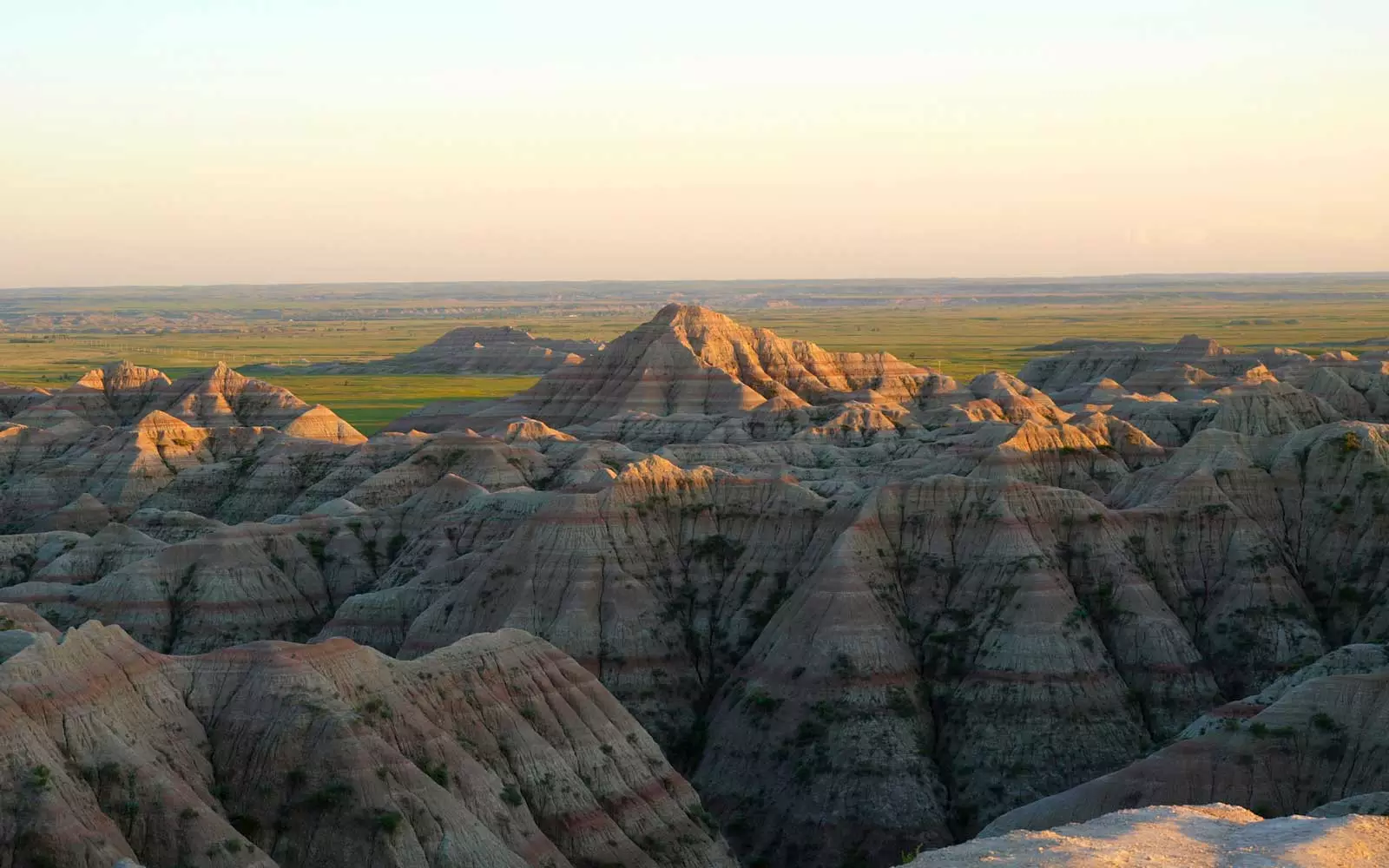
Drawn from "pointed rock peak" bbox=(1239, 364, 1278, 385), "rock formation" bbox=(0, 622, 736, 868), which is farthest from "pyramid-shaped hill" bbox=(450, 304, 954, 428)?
"rock formation" bbox=(0, 622, 736, 868)

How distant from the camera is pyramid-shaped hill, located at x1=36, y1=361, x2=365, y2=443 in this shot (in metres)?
183

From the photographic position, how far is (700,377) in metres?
170

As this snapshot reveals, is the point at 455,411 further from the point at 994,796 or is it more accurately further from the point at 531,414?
the point at 994,796

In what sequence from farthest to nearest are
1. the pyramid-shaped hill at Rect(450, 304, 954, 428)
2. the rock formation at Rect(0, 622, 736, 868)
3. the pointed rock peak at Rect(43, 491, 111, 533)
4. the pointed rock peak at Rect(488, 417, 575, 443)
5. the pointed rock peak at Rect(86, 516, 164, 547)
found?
1. the pyramid-shaped hill at Rect(450, 304, 954, 428)
2. the pointed rock peak at Rect(488, 417, 575, 443)
3. the pointed rock peak at Rect(43, 491, 111, 533)
4. the pointed rock peak at Rect(86, 516, 164, 547)
5. the rock formation at Rect(0, 622, 736, 868)

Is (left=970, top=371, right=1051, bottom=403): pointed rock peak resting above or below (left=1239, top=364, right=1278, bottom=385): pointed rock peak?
below

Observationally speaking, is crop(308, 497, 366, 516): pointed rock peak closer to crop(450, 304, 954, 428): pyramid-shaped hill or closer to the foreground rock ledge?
crop(450, 304, 954, 428): pyramid-shaped hill

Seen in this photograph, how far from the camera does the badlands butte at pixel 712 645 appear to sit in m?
55.6

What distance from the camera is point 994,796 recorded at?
77188 millimetres

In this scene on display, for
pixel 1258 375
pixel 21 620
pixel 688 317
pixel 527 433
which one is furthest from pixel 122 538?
pixel 1258 375

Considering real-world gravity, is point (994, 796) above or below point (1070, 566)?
below

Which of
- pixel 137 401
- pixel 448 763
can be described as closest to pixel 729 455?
pixel 448 763

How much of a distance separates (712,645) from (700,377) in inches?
3244

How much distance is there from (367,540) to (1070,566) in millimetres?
40821

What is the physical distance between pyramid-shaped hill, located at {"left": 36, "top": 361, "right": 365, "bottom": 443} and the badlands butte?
31.5 m
